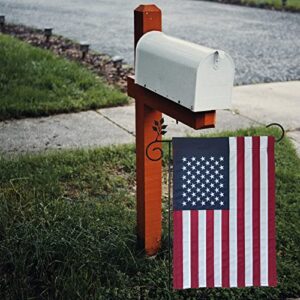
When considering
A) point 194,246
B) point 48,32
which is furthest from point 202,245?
point 48,32

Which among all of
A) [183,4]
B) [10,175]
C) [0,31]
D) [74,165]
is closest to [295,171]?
[74,165]

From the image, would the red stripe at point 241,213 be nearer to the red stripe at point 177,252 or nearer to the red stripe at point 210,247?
the red stripe at point 210,247

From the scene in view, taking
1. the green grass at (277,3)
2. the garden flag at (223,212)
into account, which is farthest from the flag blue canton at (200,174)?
the green grass at (277,3)

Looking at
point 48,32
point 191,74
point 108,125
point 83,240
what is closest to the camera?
point 191,74

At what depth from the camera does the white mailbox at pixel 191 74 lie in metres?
3.24

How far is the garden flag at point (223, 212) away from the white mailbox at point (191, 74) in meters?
0.21

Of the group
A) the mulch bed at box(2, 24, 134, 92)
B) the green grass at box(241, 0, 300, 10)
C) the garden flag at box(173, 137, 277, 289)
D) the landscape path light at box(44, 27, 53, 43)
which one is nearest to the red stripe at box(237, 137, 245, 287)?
the garden flag at box(173, 137, 277, 289)

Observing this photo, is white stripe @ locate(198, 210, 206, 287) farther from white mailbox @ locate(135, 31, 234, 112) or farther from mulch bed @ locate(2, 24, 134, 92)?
mulch bed @ locate(2, 24, 134, 92)

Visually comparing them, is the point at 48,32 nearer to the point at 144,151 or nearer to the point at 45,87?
the point at 45,87

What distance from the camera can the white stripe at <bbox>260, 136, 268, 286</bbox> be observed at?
3463 millimetres

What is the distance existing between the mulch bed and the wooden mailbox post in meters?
4.11

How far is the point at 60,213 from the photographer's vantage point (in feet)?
14.6

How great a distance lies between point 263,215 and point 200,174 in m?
0.37

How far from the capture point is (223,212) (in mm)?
3453
